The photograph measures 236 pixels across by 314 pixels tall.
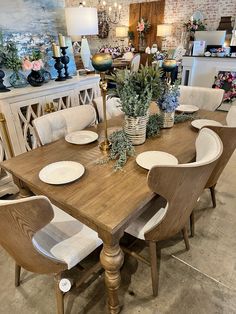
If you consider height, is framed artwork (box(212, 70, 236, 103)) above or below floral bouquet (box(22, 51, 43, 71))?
below

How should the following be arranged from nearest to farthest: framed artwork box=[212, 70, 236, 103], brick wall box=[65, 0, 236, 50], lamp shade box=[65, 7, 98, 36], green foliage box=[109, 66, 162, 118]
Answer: green foliage box=[109, 66, 162, 118] < lamp shade box=[65, 7, 98, 36] < framed artwork box=[212, 70, 236, 103] < brick wall box=[65, 0, 236, 50]

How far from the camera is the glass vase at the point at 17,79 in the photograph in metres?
2.26

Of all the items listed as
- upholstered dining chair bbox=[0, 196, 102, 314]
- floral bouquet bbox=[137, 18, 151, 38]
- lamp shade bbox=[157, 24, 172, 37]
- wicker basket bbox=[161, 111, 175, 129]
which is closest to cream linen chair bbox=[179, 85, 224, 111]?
wicker basket bbox=[161, 111, 175, 129]

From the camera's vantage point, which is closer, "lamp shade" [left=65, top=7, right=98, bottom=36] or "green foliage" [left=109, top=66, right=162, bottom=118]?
"green foliage" [left=109, top=66, right=162, bottom=118]

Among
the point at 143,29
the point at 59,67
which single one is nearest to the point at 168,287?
the point at 59,67

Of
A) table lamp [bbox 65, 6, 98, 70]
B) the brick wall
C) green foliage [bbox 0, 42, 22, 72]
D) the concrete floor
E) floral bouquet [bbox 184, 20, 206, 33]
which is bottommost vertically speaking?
the concrete floor

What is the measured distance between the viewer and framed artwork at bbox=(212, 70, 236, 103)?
4.65 meters

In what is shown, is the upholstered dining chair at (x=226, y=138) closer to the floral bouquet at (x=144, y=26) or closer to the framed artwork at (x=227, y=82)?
the framed artwork at (x=227, y=82)

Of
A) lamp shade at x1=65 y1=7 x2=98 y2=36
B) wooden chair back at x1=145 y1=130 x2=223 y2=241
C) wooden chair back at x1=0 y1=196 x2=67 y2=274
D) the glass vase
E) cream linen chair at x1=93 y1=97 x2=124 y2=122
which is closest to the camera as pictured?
wooden chair back at x1=0 y1=196 x2=67 y2=274

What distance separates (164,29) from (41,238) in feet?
21.9

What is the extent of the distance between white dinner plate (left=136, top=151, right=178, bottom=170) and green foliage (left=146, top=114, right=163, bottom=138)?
33cm

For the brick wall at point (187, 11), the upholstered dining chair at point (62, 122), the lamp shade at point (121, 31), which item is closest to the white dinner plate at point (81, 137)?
the upholstered dining chair at point (62, 122)

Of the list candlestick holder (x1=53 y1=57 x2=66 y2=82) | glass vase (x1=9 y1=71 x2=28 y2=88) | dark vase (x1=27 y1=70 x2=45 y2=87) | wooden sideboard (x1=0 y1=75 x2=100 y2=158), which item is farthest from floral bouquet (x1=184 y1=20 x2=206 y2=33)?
glass vase (x1=9 y1=71 x2=28 y2=88)

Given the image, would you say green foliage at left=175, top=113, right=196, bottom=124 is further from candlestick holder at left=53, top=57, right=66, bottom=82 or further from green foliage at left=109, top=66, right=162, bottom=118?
candlestick holder at left=53, top=57, right=66, bottom=82
